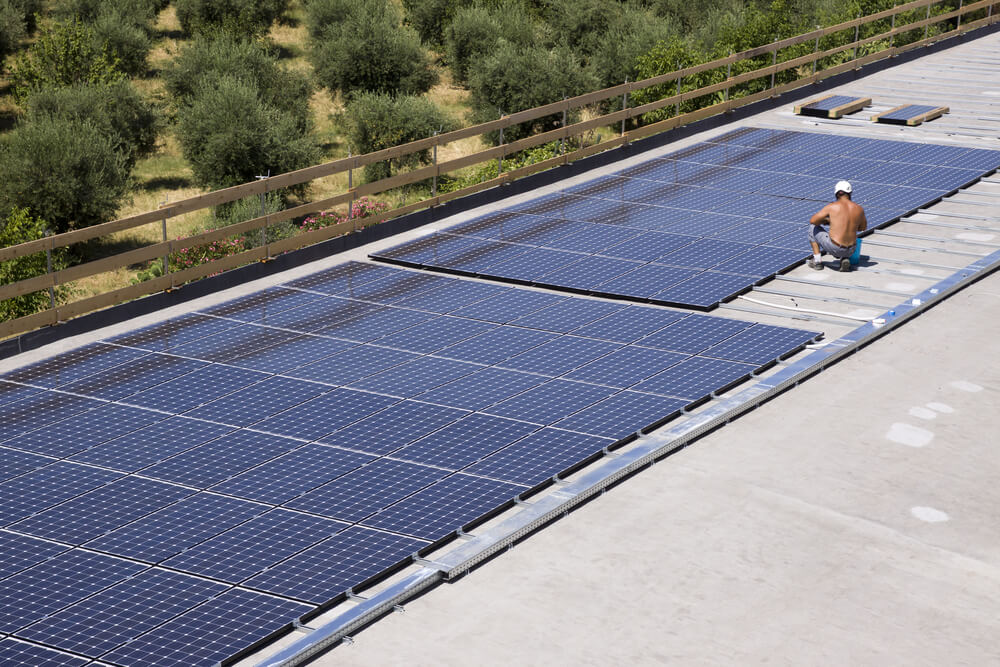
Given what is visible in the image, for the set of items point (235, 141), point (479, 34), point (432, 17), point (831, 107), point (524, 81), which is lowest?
point (235, 141)

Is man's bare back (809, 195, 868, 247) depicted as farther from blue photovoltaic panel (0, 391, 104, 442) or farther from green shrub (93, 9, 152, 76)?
green shrub (93, 9, 152, 76)

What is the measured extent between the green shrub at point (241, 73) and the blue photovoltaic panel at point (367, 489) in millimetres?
48989

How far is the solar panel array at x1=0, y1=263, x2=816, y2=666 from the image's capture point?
37.4ft

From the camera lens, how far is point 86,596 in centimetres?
1136

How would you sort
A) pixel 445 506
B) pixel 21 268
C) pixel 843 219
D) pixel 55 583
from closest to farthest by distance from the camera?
pixel 55 583 < pixel 445 506 < pixel 843 219 < pixel 21 268

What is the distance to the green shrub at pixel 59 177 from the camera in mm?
49812

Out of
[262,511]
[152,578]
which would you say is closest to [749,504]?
→ [262,511]

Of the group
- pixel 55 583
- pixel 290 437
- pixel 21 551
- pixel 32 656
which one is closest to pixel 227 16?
pixel 290 437

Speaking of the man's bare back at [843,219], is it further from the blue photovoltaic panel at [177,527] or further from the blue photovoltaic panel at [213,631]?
the blue photovoltaic panel at [213,631]

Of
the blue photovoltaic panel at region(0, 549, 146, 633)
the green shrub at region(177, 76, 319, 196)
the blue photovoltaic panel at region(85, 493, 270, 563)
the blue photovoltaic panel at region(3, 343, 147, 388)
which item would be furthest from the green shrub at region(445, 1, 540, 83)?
the blue photovoltaic panel at region(0, 549, 146, 633)

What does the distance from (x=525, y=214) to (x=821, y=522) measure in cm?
1350

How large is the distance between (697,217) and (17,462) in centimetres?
1458

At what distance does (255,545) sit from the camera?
12312mm

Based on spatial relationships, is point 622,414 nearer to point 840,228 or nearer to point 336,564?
point 336,564
